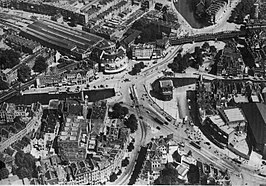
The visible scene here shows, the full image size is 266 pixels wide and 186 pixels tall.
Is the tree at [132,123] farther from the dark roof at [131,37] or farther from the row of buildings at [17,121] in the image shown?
the dark roof at [131,37]

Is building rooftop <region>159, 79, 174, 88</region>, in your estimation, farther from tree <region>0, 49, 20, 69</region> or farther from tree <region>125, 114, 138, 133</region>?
tree <region>0, 49, 20, 69</region>

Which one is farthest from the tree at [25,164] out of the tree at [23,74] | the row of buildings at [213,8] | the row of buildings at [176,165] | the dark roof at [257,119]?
the row of buildings at [213,8]

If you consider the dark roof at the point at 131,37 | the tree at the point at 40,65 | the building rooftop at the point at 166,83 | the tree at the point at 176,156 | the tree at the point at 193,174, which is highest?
the dark roof at the point at 131,37

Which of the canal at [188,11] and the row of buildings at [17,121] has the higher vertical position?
the canal at [188,11]

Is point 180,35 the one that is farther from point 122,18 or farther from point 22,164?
point 22,164

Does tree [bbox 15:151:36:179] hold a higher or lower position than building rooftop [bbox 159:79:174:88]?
lower

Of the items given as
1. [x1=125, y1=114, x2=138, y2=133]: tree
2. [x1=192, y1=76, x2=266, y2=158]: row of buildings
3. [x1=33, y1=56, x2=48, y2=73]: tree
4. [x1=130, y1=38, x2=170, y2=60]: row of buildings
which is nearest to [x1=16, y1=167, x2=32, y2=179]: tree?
[x1=125, y1=114, x2=138, y2=133]: tree

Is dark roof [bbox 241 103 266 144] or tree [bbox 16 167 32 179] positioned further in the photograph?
dark roof [bbox 241 103 266 144]
